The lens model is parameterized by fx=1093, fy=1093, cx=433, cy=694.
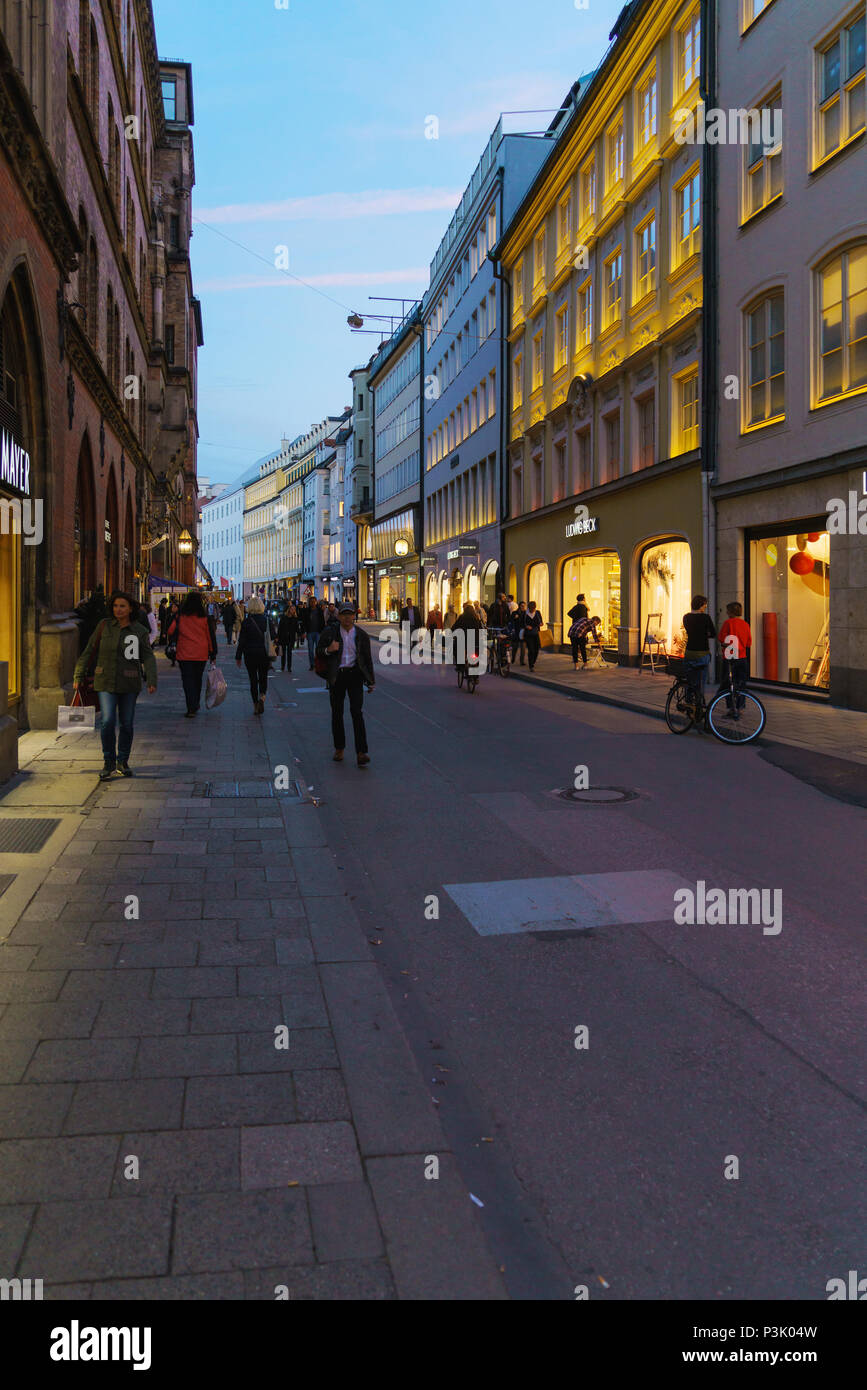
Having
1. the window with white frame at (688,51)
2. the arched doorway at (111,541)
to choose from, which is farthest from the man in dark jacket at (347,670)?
the window with white frame at (688,51)

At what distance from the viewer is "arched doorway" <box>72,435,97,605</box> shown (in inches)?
816

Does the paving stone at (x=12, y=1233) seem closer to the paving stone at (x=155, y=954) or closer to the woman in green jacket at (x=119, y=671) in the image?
the paving stone at (x=155, y=954)

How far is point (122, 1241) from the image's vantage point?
273 centimetres

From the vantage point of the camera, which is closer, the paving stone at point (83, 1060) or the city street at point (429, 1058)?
the city street at point (429, 1058)

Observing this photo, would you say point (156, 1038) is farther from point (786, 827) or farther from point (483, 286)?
point (483, 286)

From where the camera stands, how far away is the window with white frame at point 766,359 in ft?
60.6

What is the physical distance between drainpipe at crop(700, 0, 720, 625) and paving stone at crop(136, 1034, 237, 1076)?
18.6 metres

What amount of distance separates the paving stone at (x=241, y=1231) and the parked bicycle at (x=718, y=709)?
11.1 metres

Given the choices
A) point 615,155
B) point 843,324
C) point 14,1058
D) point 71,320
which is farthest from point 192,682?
point 615,155

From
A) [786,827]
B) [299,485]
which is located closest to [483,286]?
[786,827]

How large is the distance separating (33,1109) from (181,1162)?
2.01 feet

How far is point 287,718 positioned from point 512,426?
84.6 feet

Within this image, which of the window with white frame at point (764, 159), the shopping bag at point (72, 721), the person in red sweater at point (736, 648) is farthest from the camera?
the window with white frame at point (764, 159)

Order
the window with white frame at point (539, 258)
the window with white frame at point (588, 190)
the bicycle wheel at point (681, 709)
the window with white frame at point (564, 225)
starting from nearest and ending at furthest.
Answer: the bicycle wheel at point (681, 709) < the window with white frame at point (588, 190) < the window with white frame at point (564, 225) < the window with white frame at point (539, 258)
